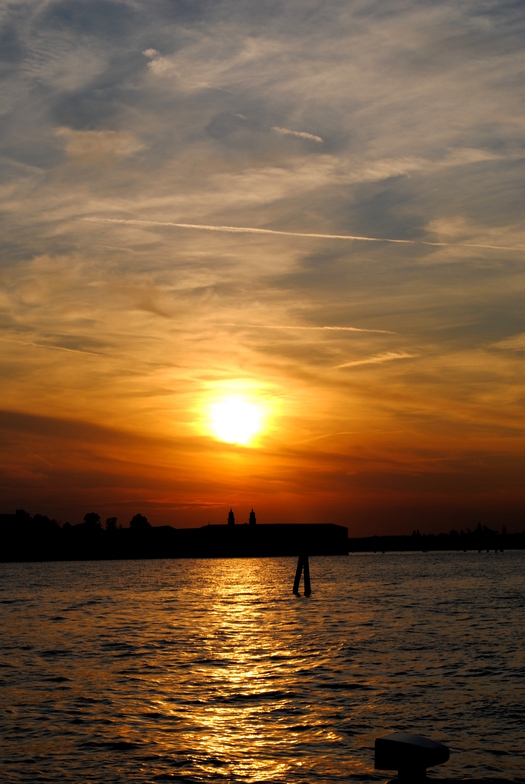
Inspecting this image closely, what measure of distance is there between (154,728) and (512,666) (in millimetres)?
15984

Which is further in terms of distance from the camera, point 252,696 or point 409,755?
point 252,696

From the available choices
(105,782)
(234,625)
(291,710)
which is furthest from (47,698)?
(234,625)

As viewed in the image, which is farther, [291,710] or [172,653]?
[172,653]

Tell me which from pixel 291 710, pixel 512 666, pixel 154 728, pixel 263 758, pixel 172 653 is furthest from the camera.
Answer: pixel 172 653

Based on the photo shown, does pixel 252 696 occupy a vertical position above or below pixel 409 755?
below

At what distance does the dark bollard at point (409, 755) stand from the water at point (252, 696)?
10.1 m

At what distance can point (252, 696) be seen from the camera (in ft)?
79.2

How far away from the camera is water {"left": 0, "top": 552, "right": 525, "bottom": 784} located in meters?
16.8

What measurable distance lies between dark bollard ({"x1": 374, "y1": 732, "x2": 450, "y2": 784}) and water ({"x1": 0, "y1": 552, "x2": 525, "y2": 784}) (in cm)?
1013

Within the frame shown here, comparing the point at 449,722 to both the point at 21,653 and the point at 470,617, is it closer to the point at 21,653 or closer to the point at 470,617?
the point at 21,653

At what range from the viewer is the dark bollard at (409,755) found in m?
6.09

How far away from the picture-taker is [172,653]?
34000mm

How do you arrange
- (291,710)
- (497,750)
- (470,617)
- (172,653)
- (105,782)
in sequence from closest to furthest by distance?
(105,782), (497,750), (291,710), (172,653), (470,617)

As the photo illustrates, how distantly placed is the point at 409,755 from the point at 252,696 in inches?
748
